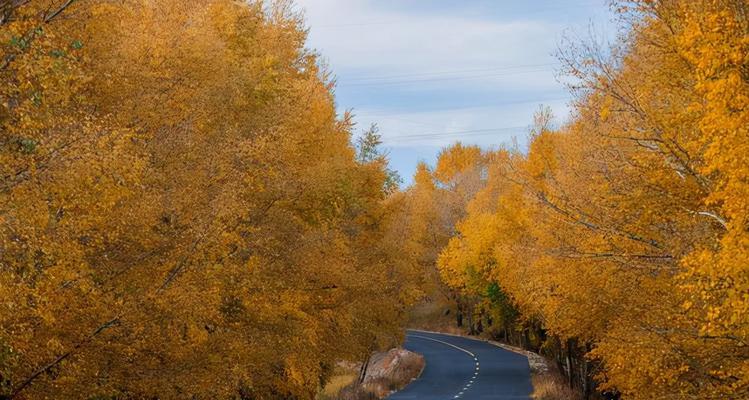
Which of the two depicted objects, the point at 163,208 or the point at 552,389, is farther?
the point at 552,389

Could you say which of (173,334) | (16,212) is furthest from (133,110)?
(16,212)

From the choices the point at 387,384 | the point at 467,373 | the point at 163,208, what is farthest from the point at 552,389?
the point at 163,208

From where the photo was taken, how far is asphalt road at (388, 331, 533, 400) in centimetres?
3997

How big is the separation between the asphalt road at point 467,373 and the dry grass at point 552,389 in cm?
54

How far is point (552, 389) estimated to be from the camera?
37.4m

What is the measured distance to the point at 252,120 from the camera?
20.2 m

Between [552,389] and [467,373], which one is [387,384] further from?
[552,389]

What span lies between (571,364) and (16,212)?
30149mm

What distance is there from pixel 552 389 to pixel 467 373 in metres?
11.5

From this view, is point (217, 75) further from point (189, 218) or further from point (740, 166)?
point (740, 166)

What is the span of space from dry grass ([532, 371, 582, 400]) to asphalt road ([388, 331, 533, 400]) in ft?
1.76

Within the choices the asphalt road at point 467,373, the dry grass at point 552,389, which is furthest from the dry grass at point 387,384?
the dry grass at point 552,389

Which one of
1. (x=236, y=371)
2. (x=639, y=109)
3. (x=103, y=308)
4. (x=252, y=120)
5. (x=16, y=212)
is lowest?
(x=236, y=371)

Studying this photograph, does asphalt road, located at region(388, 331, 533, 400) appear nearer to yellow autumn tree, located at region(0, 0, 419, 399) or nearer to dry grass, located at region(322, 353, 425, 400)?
dry grass, located at region(322, 353, 425, 400)
